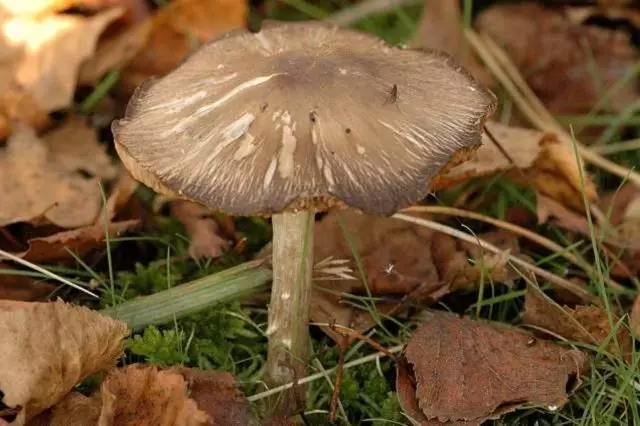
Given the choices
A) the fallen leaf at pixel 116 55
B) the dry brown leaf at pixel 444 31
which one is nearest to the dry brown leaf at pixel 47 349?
the fallen leaf at pixel 116 55

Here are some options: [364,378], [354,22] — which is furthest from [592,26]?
[364,378]

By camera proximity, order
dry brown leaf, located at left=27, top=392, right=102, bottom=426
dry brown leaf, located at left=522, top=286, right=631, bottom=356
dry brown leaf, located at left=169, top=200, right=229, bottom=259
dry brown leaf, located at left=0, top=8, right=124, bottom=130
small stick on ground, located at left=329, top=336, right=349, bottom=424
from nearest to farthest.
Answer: dry brown leaf, located at left=27, top=392, right=102, bottom=426
small stick on ground, located at left=329, top=336, right=349, bottom=424
dry brown leaf, located at left=522, top=286, right=631, bottom=356
dry brown leaf, located at left=169, top=200, right=229, bottom=259
dry brown leaf, located at left=0, top=8, right=124, bottom=130

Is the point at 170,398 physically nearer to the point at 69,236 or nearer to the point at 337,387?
the point at 337,387

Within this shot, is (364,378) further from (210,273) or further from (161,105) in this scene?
(161,105)

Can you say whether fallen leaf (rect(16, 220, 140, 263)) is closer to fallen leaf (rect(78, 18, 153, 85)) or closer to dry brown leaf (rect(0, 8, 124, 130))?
dry brown leaf (rect(0, 8, 124, 130))

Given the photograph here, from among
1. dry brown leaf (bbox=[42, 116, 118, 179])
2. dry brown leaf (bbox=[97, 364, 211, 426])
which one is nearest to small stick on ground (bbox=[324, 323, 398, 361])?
dry brown leaf (bbox=[97, 364, 211, 426])

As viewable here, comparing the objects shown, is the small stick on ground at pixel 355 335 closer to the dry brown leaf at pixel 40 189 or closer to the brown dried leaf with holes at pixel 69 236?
the brown dried leaf with holes at pixel 69 236

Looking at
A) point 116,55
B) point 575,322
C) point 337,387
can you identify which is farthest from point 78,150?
point 575,322
